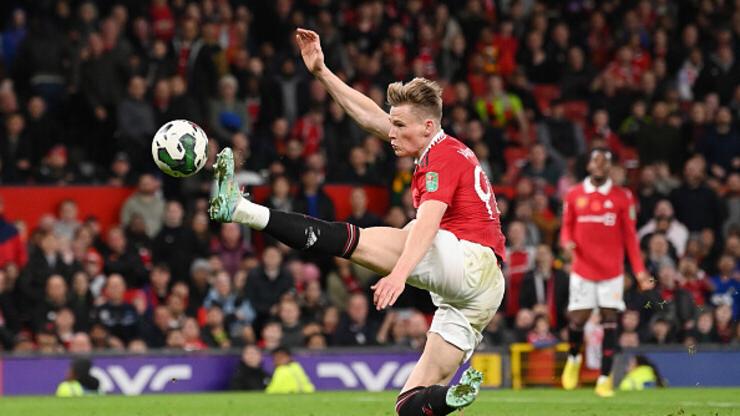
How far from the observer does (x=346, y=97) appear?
917cm

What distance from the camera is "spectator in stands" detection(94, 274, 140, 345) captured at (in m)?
15.7

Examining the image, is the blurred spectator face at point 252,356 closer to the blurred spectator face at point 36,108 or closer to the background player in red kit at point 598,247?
the background player in red kit at point 598,247

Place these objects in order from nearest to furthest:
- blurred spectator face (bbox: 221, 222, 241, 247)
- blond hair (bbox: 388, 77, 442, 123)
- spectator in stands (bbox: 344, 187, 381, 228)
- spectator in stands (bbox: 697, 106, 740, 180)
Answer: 1. blond hair (bbox: 388, 77, 442, 123)
2. blurred spectator face (bbox: 221, 222, 241, 247)
3. spectator in stands (bbox: 344, 187, 381, 228)
4. spectator in stands (bbox: 697, 106, 740, 180)

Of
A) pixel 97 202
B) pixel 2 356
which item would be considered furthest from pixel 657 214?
pixel 2 356

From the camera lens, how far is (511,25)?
21484 millimetres

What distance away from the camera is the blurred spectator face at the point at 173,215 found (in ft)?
55.9

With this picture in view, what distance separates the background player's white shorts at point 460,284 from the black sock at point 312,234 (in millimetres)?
399

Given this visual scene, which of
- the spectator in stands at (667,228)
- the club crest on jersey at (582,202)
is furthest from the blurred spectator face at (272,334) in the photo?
the spectator in stands at (667,228)

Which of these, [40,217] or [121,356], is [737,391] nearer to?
[121,356]

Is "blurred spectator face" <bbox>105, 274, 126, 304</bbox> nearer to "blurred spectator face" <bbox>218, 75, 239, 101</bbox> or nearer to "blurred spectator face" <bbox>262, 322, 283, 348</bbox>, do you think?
"blurred spectator face" <bbox>262, 322, 283, 348</bbox>

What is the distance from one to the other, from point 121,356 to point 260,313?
2148 mm

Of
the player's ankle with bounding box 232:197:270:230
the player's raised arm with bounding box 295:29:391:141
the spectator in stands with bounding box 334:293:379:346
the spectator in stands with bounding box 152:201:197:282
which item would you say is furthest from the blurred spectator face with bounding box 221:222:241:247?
the player's ankle with bounding box 232:197:270:230

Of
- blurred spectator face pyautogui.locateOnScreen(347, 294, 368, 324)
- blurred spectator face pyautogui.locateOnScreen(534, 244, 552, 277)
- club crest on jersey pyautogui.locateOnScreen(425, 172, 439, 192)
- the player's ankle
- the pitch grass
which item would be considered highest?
club crest on jersey pyautogui.locateOnScreen(425, 172, 439, 192)

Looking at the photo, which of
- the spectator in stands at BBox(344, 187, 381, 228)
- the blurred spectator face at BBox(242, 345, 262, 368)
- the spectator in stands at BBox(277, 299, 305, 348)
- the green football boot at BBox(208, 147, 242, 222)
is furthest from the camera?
the spectator in stands at BBox(344, 187, 381, 228)
